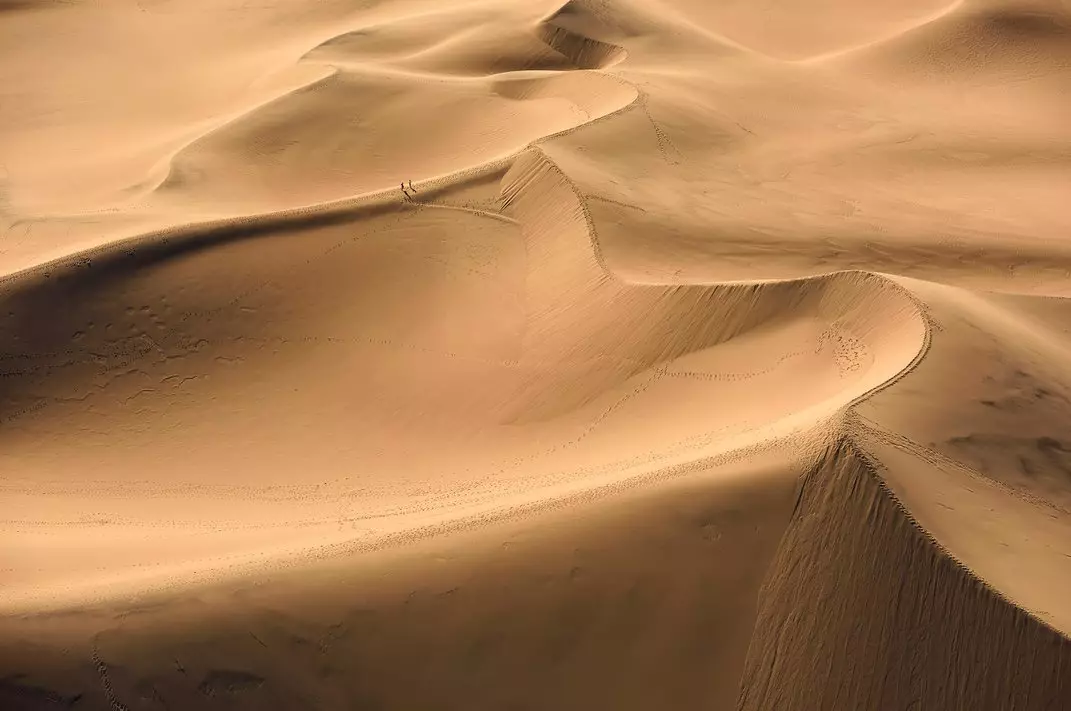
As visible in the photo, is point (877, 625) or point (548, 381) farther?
point (548, 381)

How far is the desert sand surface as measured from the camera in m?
5.12

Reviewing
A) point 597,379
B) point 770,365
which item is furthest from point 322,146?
point 770,365

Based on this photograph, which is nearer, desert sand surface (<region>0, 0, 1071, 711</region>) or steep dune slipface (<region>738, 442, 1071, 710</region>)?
steep dune slipface (<region>738, 442, 1071, 710</region>)

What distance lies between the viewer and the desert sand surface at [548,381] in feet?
16.8

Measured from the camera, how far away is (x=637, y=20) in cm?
1563

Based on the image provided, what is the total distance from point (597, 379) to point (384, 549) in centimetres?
276

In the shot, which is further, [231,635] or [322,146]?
[322,146]

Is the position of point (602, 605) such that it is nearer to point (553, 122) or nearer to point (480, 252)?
point (480, 252)

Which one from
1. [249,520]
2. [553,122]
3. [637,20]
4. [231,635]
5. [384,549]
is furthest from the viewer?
[637,20]

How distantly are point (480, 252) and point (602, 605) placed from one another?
4793 millimetres

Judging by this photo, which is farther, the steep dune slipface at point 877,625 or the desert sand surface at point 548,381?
the desert sand surface at point 548,381

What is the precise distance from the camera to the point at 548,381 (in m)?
7.72

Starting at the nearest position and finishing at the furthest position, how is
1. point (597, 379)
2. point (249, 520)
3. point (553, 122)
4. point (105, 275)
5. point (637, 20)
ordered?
point (249, 520), point (597, 379), point (105, 275), point (553, 122), point (637, 20)

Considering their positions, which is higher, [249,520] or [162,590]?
[162,590]
